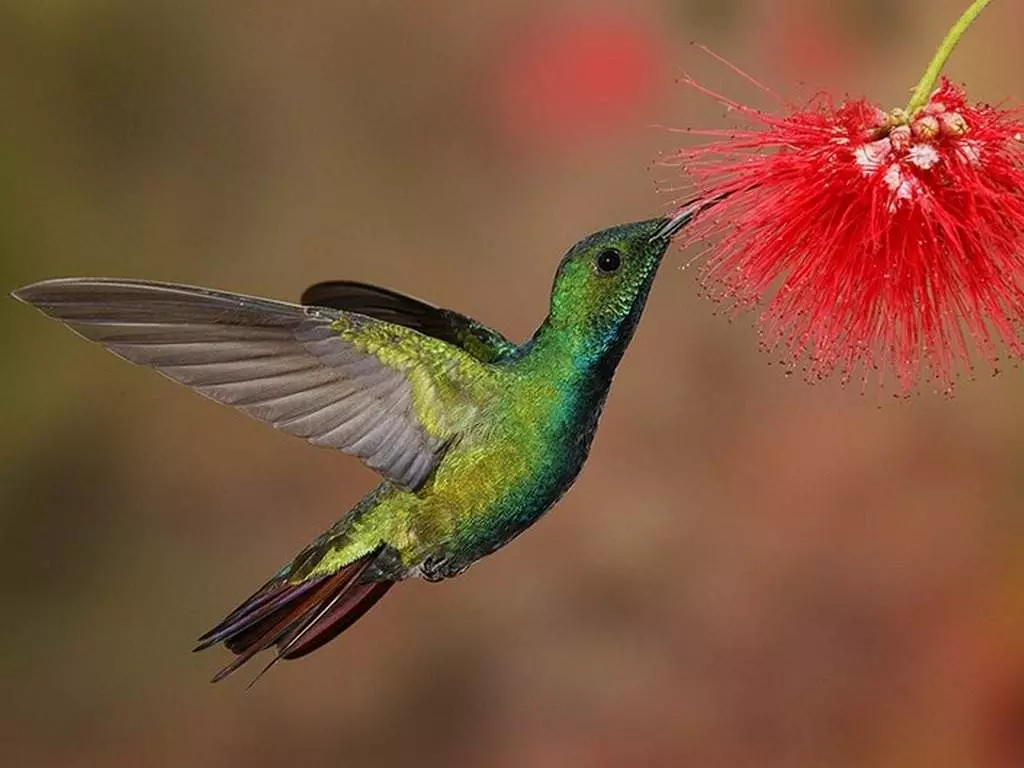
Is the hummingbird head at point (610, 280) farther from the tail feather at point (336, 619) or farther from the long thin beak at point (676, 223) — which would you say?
the tail feather at point (336, 619)

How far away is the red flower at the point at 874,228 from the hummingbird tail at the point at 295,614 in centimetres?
25

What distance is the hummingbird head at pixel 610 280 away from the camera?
607 millimetres

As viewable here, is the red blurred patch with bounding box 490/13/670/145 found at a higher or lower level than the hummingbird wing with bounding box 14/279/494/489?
higher

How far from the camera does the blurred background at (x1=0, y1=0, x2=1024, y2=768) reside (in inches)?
57.6

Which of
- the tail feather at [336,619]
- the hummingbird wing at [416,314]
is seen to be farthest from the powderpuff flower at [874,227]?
the tail feather at [336,619]

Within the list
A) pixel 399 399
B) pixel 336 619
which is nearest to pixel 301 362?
pixel 399 399

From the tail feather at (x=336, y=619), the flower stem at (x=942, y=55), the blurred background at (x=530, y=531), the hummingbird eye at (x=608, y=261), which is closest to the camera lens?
the flower stem at (x=942, y=55)

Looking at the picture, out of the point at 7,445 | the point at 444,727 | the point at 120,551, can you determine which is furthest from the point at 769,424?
the point at 7,445

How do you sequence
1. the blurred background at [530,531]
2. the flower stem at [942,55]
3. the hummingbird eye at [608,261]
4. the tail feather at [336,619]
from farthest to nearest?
the blurred background at [530,531], the tail feather at [336,619], the hummingbird eye at [608,261], the flower stem at [942,55]

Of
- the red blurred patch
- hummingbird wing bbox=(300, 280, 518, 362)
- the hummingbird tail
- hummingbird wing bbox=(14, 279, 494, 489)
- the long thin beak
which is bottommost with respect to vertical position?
the hummingbird tail

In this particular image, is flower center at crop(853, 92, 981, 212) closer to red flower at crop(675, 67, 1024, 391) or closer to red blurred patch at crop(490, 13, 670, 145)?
red flower at crop(675, 67, 1024, 391)

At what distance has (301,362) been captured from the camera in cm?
65

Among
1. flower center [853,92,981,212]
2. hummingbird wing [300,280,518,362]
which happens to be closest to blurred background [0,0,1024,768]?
hummingbird wing [300,280,518,362]

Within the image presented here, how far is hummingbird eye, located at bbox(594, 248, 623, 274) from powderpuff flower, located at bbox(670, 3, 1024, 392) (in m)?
0.06
